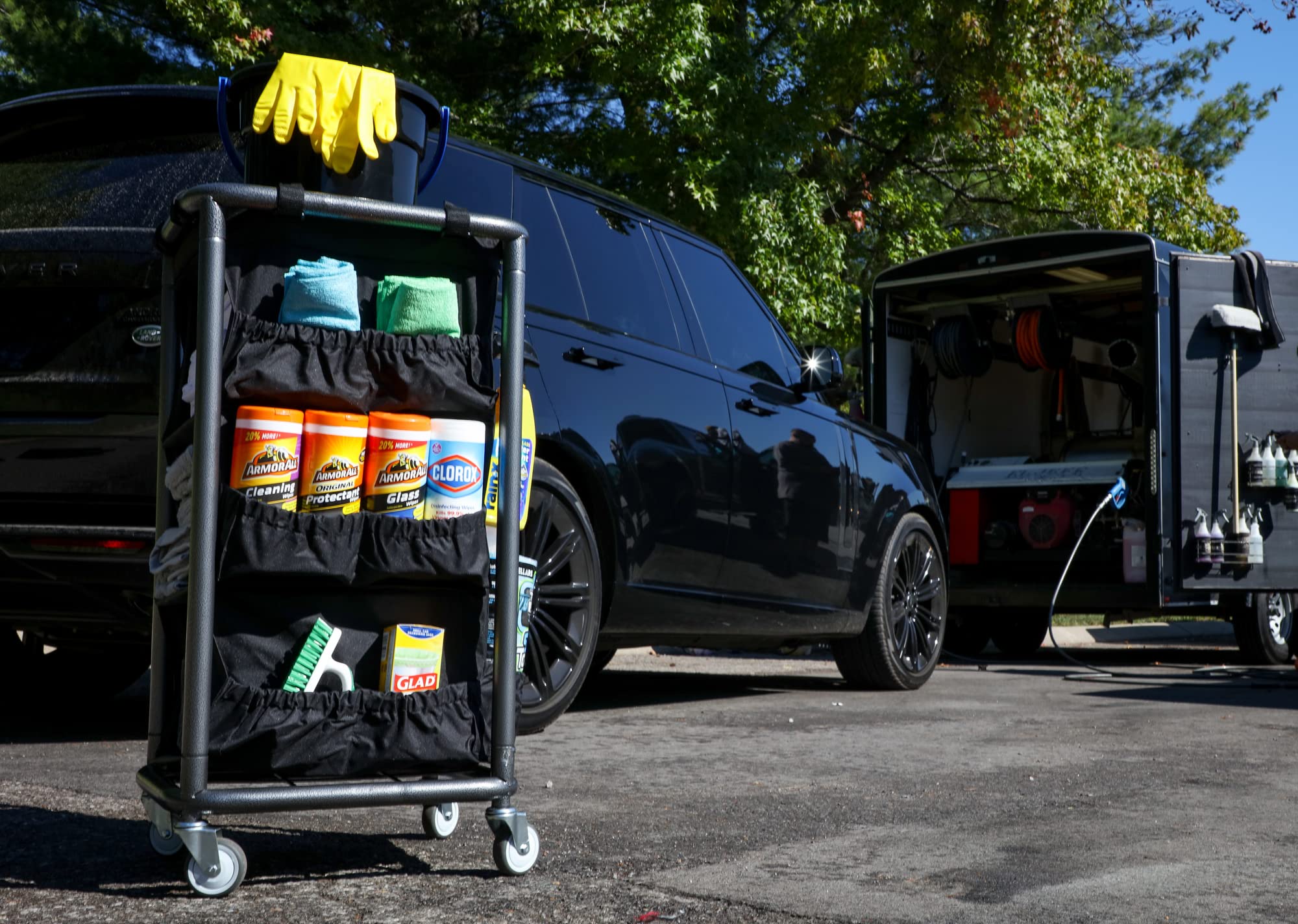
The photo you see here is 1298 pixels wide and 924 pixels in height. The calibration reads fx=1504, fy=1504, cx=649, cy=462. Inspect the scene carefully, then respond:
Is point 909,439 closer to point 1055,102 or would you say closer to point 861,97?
point 861,97

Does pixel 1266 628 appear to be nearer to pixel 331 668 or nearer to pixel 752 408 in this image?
pixel 752 408

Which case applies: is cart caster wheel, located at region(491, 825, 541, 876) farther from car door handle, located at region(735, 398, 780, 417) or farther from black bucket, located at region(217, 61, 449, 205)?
car door handle, located at region(735, 398, 780, 417)

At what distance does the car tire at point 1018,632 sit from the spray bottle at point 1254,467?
106 inches

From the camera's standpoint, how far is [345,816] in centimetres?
364

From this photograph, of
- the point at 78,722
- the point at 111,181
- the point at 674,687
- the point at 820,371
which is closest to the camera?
the point at 111,181

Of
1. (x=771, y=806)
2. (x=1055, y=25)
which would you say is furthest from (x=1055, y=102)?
(x=771, y=806)

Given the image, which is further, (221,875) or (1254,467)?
(1254,467)

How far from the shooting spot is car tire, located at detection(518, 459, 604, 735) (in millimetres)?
4805

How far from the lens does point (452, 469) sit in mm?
3146

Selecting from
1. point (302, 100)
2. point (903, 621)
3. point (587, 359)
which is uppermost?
point (302, 100)

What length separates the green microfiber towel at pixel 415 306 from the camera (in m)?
3.15

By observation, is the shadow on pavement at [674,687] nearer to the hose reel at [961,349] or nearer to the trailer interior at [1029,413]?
the trailer interior at [1029,413]

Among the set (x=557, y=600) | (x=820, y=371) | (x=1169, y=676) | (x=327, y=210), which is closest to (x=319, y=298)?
(x=327, y=210)

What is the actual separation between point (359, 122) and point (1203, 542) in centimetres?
730
